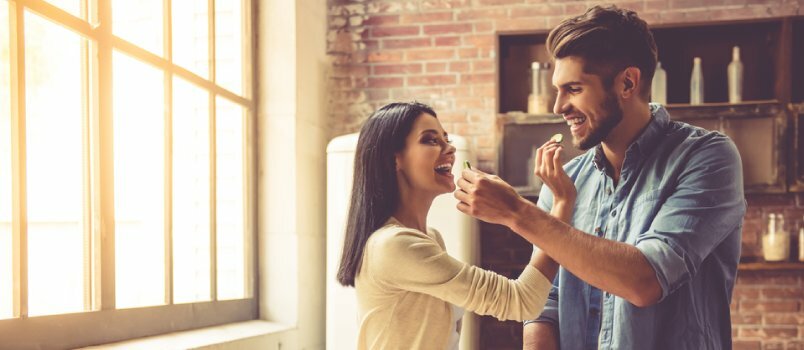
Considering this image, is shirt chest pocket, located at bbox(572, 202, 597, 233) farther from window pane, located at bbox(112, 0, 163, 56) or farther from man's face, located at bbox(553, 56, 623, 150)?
window pane, located at bbox(112, 0, 163, 56)

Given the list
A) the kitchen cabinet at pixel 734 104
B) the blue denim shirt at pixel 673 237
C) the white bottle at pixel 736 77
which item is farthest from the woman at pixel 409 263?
the white bottle at pixel 736 77

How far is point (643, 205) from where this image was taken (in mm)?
1459

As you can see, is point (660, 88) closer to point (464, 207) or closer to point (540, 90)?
point (540, 90)

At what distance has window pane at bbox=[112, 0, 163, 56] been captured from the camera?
8.17 ft

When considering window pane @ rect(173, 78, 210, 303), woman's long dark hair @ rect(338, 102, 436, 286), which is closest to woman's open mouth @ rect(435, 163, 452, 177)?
woman's long dark hair @ rect(338, 102, 436, 286)

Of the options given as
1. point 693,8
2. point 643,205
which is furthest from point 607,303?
point 693,8

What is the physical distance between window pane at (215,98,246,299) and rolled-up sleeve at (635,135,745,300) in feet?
7.54

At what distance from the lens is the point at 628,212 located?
150 cm

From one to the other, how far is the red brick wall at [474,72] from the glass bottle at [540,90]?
28 cm

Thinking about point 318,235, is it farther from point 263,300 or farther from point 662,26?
point 662,26

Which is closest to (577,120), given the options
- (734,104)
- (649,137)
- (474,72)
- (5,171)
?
(649,137)

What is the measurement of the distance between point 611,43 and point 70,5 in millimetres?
1650

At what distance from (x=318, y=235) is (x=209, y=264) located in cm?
85

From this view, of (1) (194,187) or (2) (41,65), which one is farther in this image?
(1) (194,187)
